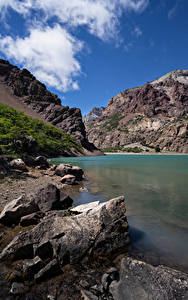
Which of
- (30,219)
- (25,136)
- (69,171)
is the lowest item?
(30,219)

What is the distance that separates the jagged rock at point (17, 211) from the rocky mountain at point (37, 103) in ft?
452

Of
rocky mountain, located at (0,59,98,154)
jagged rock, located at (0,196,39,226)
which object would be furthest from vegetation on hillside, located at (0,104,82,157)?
rocky mountain, located at (0,59,98,154)

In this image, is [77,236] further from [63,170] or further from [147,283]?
[63,170]

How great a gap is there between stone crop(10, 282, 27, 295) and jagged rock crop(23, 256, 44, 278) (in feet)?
0.92

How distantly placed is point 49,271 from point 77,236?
138cm

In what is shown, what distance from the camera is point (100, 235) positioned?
6.00m

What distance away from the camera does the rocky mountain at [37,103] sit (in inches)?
6467

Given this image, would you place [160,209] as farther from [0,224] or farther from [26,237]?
[0,224]

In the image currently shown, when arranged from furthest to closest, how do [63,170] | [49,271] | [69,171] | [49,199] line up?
[63,170] < [69,171] < [49,199] < [49,271]

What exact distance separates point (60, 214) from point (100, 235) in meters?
2.72

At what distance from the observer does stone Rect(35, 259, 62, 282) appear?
14.8 feet

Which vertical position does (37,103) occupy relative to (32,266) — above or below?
above

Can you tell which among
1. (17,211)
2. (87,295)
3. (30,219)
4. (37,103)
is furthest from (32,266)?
(37,103)

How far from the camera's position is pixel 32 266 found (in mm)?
4703
